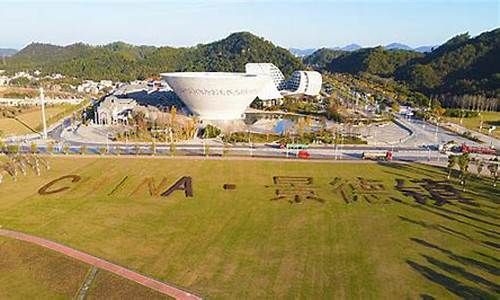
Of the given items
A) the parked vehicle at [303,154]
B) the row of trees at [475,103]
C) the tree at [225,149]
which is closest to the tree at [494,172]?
the parked vehicle at [303,154]

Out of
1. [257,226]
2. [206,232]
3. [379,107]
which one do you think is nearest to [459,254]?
[257,226]

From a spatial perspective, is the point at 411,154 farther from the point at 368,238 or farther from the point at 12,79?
the point at 12,79

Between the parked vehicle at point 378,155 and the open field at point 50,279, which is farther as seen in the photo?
the parked vehicle at point 378,155

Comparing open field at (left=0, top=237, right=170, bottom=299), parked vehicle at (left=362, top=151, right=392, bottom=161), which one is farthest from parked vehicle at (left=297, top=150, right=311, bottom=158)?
open field at (left=0, top=237, right=170, bottom=299)

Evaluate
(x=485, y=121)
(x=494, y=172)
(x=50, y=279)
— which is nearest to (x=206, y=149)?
(x=50, y=279)

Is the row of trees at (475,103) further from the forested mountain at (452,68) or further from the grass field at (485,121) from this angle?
the grass field at (485,121)

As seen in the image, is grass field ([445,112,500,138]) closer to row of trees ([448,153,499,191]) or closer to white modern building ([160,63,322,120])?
row of trees ([448,153,499,191])
